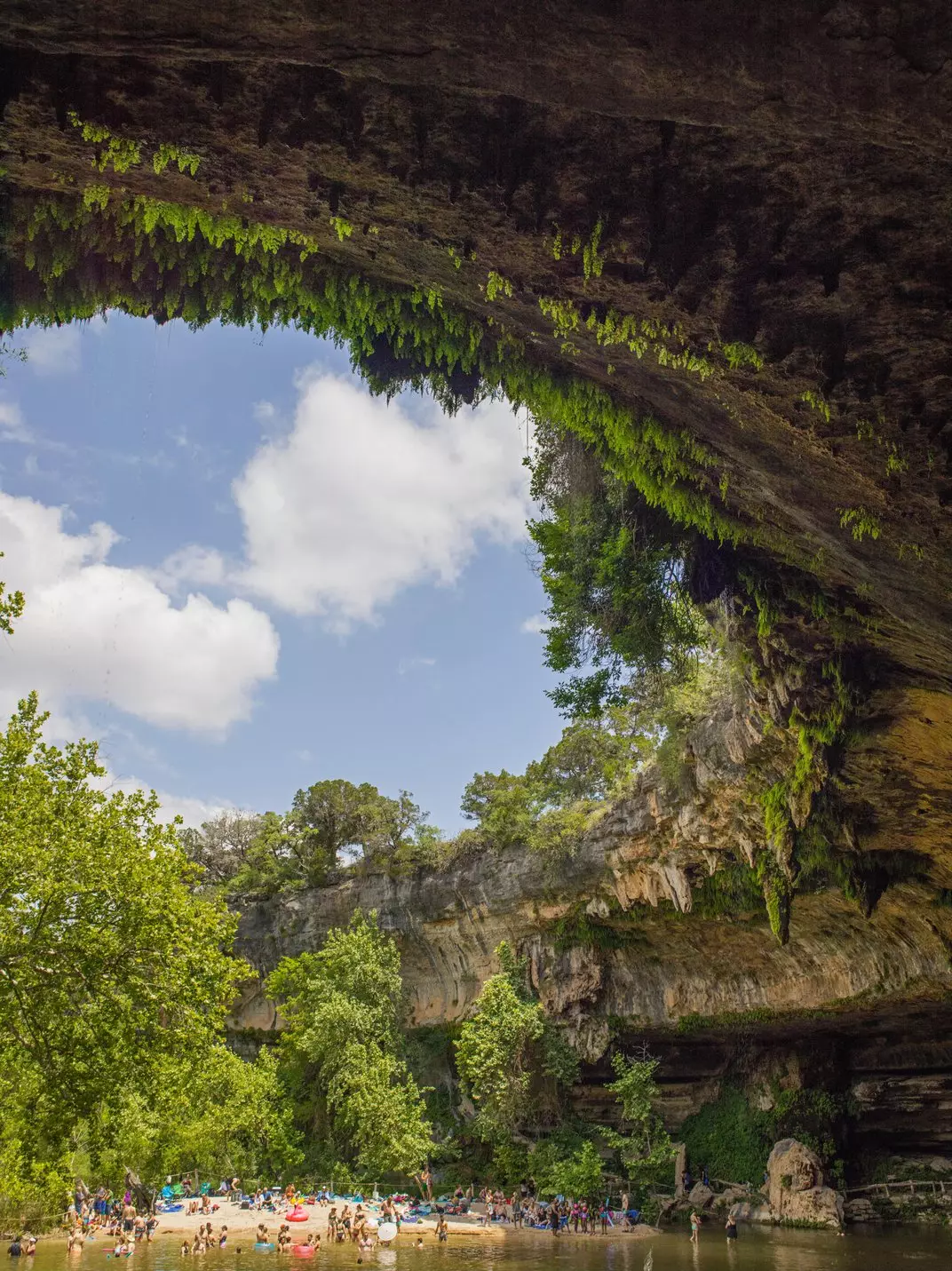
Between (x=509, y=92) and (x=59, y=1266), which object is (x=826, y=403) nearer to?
(x=509, y=92)

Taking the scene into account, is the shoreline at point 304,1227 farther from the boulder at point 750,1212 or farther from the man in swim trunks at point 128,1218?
the boulder at point 750,1212

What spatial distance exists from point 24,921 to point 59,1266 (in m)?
11.3

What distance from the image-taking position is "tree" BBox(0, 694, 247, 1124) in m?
11.6

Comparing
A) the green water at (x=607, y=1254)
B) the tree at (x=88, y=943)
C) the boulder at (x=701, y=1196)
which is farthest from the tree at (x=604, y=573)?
the boulder at (x=701, y=1196)

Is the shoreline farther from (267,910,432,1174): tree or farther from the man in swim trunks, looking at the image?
(267,910,432,1174): tree

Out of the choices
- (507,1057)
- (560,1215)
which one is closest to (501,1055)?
(507,1057)

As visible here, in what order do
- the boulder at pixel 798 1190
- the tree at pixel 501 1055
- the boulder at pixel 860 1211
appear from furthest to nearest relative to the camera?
the tree at pixel 501 1055, the boulder at pixel 860 1211, the boulder at pixel 798 1190

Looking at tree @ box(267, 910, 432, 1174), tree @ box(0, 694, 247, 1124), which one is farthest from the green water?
tree @ box(0, 694, 247, 1124)

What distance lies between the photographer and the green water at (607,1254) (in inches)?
717

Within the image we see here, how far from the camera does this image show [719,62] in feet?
10.9

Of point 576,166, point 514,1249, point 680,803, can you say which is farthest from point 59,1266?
point 576,166

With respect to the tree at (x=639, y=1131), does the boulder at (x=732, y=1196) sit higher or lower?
lower

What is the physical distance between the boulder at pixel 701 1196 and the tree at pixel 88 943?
20464mm

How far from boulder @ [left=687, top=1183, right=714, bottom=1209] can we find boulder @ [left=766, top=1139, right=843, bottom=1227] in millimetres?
2157
